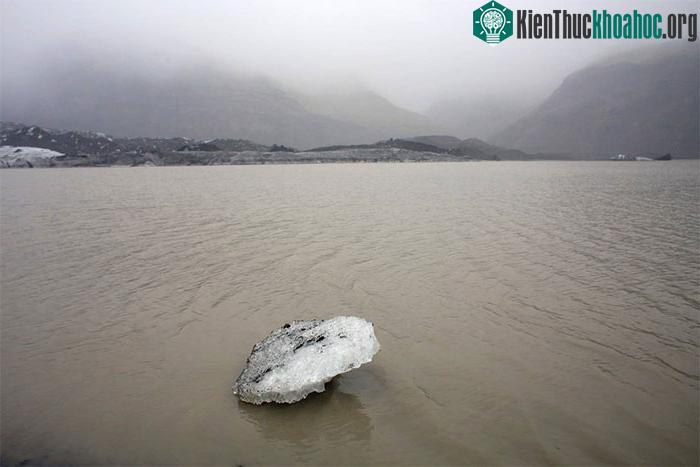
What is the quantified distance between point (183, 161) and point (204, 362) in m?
Answer: 127

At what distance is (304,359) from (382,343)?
6.16ft

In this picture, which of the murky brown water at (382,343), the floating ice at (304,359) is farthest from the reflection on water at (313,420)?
the floating ice at (304,359)

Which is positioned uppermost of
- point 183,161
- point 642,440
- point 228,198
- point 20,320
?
point 183,161

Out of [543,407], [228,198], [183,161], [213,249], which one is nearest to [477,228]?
[213,249]

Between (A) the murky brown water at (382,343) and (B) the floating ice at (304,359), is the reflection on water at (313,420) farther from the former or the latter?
(B) the floating ice at (304,359)

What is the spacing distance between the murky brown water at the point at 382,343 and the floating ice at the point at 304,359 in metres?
0.24

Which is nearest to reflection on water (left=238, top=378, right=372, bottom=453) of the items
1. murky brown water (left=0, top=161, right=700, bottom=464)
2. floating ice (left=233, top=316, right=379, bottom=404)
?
murky brown water (left=0, top=161, right=700, bottom=464)

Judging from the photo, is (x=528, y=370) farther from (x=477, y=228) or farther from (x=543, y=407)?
(x=477, y=228)

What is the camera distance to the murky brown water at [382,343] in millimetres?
4672

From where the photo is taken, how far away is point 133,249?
45.8 ft

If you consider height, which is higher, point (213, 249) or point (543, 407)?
point (213, 249)

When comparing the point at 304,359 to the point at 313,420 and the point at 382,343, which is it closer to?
the point at 313,420

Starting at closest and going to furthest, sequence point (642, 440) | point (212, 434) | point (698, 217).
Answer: point (642, 440)
point (212, 434)
point (698, 217)

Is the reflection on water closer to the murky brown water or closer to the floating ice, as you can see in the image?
the murky brown water
